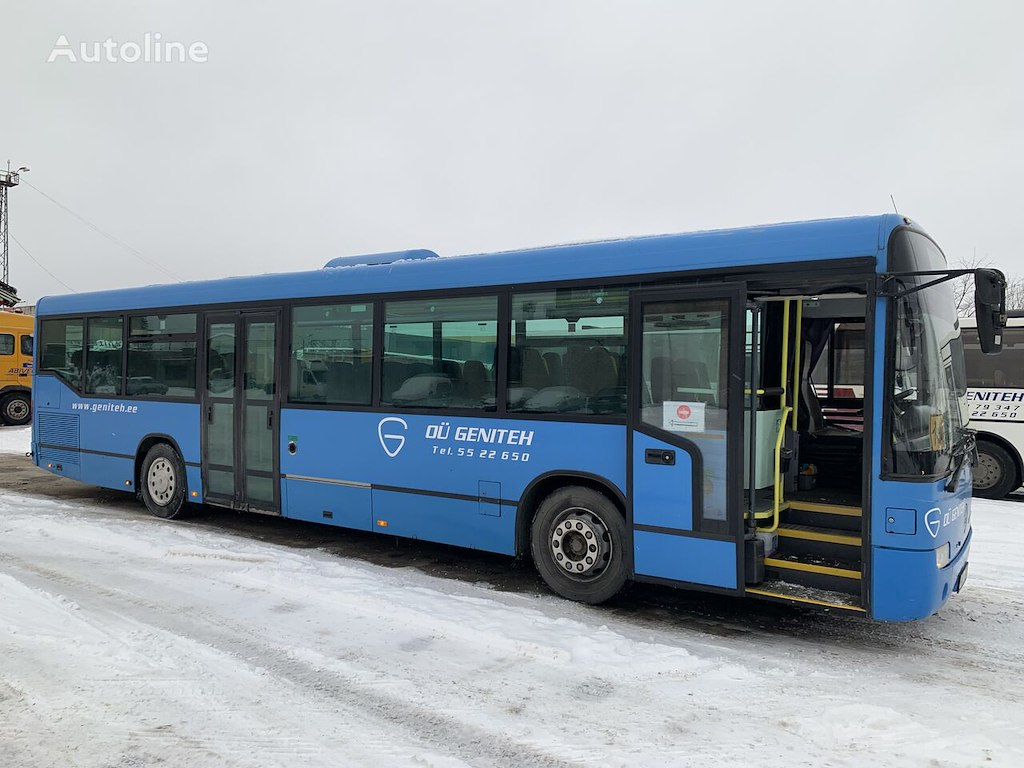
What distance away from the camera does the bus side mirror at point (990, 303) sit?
188 inches

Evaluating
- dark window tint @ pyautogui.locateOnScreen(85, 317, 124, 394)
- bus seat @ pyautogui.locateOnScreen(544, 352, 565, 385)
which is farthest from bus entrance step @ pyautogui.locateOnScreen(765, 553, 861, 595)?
dark window tint @ pyautogui.locateOnScreen(85, 317, 124, 394)

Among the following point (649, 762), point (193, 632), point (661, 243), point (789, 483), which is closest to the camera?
point (649, 762)

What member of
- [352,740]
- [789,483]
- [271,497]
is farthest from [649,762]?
[271,497]

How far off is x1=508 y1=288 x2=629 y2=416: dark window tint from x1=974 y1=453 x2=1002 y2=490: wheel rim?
8.78m

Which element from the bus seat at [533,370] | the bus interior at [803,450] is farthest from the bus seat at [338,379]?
the bus interior at [803,450]

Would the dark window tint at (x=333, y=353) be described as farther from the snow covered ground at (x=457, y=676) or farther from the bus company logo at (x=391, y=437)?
the snow covered ground at (x=457, y=676)

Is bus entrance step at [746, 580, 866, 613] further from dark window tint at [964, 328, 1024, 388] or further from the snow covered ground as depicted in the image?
dark window tint at [964, 328, 1024, 388]

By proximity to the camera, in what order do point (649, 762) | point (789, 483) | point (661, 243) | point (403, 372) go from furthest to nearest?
point (403, 372) → point (789, 483) → point (661, 243) → point (649, 762)

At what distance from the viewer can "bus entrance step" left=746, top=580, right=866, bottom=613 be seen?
4945 mm

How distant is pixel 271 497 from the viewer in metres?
8.23

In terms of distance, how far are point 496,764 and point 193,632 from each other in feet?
9.16

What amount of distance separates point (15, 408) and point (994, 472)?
25.1 meters

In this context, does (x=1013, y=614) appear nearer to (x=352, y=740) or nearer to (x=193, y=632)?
(x=352, y=740)

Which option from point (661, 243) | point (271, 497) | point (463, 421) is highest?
point (661, 243)
